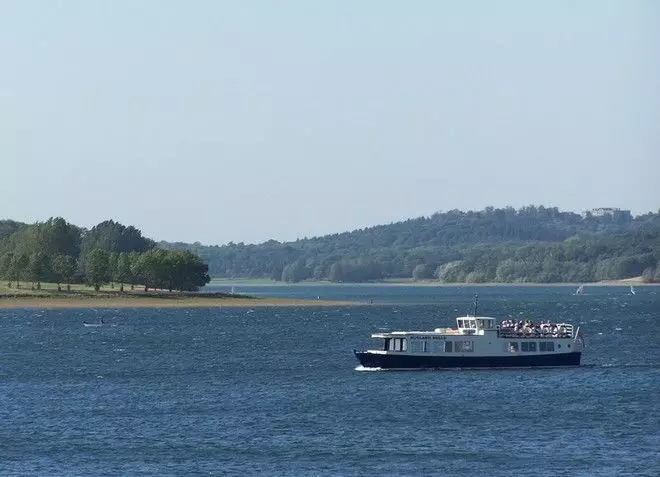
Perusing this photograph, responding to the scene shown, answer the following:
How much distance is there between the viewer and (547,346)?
425 ft

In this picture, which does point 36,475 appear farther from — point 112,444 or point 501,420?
point 501,420

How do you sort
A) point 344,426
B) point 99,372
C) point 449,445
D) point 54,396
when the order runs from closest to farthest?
point 449,445, point 344,426, point 54,396, point 99,372

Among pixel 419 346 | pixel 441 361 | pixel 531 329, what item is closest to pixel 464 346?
pixel 441 361

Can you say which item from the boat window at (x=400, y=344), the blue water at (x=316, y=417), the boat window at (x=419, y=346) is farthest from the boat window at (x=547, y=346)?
the boat window at (x=400, y=344)

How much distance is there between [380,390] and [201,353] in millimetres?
47568

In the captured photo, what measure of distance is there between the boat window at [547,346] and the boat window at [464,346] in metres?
6.56

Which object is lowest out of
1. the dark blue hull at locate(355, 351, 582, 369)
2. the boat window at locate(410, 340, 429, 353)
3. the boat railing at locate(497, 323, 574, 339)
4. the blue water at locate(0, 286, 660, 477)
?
the blue water at locate(0, 286, 660, 477)

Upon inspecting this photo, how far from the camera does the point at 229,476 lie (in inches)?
2867

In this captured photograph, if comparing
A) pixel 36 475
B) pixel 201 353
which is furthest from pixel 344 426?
pixel 201 353

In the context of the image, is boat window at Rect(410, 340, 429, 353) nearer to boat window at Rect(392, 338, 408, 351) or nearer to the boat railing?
boat window at Rect(392, 338, 408, 351)

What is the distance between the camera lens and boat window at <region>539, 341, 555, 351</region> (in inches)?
5094

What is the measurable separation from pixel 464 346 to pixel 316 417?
3493 cm

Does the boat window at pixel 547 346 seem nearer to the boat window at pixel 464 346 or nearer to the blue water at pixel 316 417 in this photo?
the blue water at pixel 316 417

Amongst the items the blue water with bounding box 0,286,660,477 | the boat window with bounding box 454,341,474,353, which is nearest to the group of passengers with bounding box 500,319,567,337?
the boat window with bounding box 454,341,474,353
